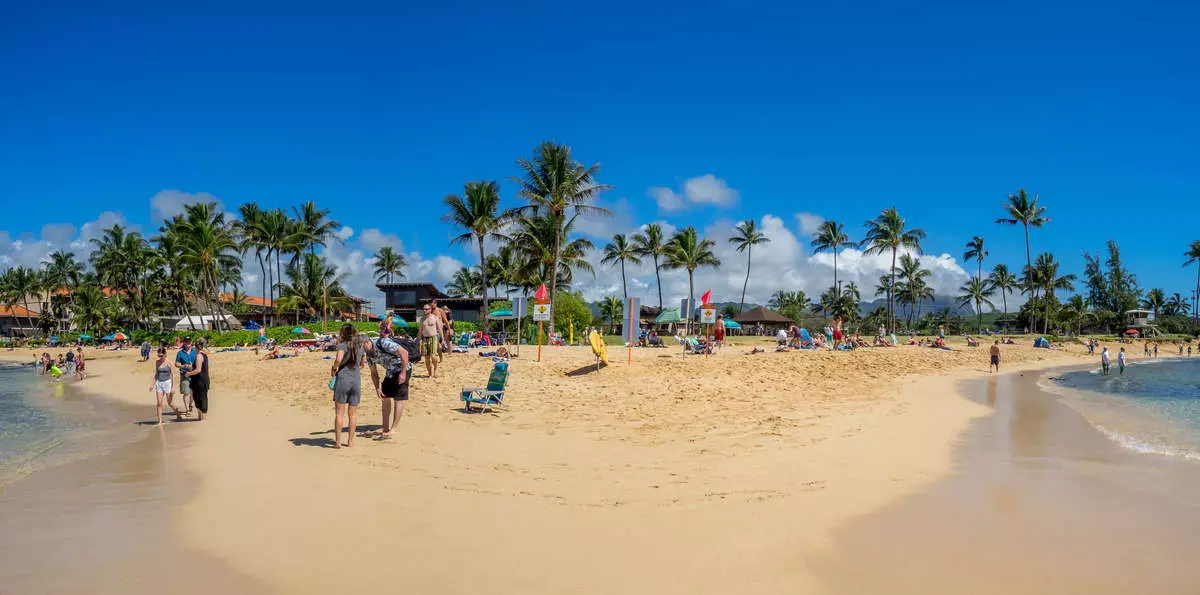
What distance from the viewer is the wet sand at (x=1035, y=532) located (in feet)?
13.0

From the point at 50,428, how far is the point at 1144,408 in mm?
22432

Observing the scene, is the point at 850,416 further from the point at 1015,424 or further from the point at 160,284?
the point at 160,284

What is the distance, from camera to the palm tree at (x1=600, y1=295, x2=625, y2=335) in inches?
2117

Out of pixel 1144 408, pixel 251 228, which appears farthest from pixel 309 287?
pixel 1144 408

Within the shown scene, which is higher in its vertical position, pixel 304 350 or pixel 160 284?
pixel 160 284

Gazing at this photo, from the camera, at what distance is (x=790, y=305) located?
74875mm

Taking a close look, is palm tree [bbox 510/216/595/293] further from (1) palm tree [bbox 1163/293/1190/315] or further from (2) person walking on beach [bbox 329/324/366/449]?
(1) palm tree [bbox 1163/293/1190/315]

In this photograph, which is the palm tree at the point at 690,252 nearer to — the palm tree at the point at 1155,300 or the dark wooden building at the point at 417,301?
the dark wooden building at the point at 417,301

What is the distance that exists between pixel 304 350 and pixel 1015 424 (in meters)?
25.3

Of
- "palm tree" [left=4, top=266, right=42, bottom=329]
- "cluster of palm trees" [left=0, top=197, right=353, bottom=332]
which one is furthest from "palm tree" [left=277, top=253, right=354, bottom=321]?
"palm tree" [left=4, top=266, right=42, bottom=329]

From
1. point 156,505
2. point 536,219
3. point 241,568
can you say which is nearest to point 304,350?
point 536,219

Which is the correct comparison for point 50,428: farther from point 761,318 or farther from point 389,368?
point 761,318

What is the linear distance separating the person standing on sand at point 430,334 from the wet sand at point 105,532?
5.75 meters

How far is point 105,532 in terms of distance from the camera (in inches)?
182
